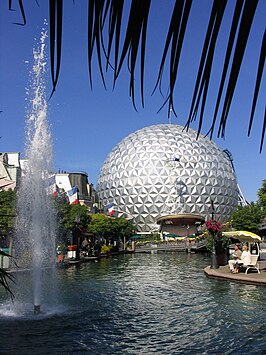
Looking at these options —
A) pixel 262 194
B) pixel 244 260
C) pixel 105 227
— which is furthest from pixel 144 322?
pixel 105 227

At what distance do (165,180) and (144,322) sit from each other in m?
71.6

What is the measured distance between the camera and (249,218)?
6097cm

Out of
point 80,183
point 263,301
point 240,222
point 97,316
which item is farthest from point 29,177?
point 80,183

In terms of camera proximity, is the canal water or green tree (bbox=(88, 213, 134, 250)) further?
green tree (bbox=(88, 213, 134, 250))

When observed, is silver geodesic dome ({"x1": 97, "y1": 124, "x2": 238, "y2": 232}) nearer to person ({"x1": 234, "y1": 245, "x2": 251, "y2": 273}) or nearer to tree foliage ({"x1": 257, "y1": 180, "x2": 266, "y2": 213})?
tree foliage ({"x1": 257, "y1": 180, "x2": 266, "y2": 213})

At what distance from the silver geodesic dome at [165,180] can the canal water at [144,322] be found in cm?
6560

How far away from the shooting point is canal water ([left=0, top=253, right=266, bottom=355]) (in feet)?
26.2

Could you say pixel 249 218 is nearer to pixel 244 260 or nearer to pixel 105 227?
pixel 105 227

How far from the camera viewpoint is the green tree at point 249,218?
60.2 meters

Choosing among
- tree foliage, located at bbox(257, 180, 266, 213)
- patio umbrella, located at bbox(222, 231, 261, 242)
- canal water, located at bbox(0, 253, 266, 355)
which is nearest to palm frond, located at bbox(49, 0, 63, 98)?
canal water, located at bbox(0, 253, 266, 355)

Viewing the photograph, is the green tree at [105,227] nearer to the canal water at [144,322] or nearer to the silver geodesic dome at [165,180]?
the silver geodesic dome at [165,180]

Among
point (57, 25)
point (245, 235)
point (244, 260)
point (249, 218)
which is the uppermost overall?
point (249, 218)

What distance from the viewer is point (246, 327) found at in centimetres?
934

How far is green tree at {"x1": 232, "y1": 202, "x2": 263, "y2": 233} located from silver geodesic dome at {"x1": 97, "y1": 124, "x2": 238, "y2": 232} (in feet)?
58.7
